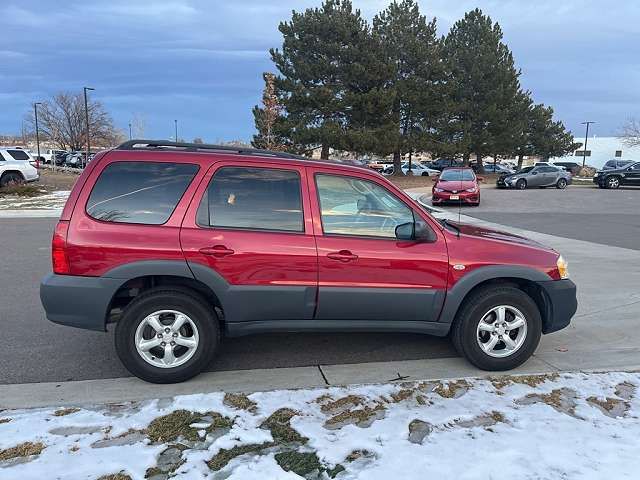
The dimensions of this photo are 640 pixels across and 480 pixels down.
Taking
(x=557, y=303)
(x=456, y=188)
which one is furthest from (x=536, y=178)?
(x=557, y=303)

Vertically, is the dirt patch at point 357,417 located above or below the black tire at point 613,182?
below

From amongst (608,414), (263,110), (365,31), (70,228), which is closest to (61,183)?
(263,110)

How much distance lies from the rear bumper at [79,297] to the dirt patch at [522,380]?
9.60 feet

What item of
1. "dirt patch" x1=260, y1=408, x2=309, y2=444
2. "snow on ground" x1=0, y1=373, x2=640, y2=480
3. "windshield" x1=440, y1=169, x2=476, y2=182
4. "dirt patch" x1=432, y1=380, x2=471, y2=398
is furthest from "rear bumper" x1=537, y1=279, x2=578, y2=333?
"windshield" x1=440, y1=169, x2=476, y2=182

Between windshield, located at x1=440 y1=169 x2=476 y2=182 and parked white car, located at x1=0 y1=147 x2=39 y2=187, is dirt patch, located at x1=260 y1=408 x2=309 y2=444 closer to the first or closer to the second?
windshield, located at x1=440 y1=169 x2=476 y2=182

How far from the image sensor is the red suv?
3.76 m

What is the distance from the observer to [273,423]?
3238 mm

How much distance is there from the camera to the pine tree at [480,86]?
1537 inches

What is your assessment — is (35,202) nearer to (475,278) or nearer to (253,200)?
(253,200)

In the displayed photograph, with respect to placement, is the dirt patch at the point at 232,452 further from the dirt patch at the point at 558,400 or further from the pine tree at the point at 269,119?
the pine tree at the point at 269,119

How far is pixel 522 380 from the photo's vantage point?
13.0ft

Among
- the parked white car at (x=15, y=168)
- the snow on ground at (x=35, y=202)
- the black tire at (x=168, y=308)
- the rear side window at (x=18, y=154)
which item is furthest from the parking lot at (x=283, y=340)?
the rear side window at (x=18, y=154)

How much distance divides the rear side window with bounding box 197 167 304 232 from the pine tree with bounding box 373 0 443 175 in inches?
1205

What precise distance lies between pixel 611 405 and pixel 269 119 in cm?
3353
